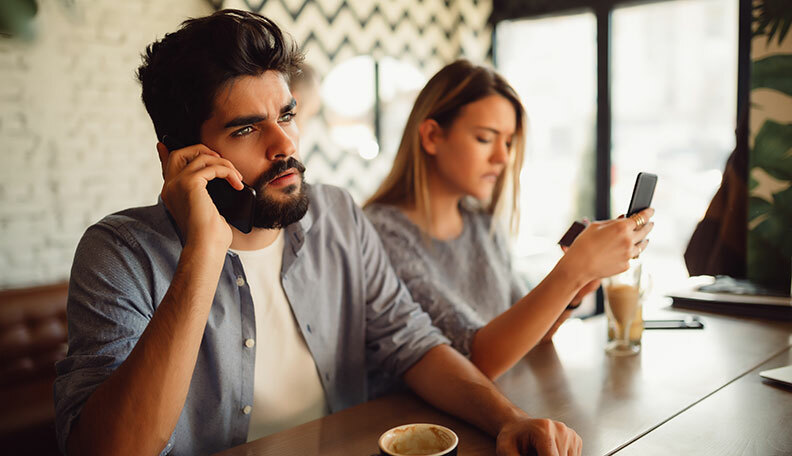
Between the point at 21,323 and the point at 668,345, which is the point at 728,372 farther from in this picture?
the point at 21,323

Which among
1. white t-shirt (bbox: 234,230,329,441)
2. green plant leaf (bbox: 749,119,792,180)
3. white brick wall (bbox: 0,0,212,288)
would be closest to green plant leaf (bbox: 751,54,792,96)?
green plant leaf (bbox: 749,119,792,180)

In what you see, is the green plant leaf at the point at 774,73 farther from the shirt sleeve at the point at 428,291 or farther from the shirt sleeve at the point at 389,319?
the shirt sleeve at the point at 389,319

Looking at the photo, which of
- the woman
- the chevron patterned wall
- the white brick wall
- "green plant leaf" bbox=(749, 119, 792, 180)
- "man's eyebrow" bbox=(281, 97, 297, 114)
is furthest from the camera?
the chevron patterned wall

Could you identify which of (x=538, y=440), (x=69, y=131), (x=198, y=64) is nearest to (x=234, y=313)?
(x=198, y=64)

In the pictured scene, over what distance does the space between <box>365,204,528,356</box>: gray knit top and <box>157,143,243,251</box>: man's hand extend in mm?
552

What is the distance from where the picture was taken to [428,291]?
4.73 ft

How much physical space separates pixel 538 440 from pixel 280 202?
612 millimetres

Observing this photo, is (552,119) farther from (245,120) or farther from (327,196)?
(245,120)

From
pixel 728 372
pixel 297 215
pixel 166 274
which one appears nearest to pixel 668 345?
pixel 728 372

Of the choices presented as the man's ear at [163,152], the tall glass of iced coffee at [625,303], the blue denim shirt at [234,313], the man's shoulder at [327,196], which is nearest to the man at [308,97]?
the man's shoulder at [327,196]

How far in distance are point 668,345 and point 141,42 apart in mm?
2342

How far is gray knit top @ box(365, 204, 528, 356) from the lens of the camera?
4.58 feet

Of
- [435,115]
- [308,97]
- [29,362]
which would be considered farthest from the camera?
[308,97]

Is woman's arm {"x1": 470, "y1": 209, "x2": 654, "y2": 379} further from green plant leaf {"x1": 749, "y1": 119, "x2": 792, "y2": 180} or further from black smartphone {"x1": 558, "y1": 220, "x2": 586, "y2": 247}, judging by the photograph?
green plant leaf {"x1": 749, "y1": 119, "x2": 792, "y2": 180}
